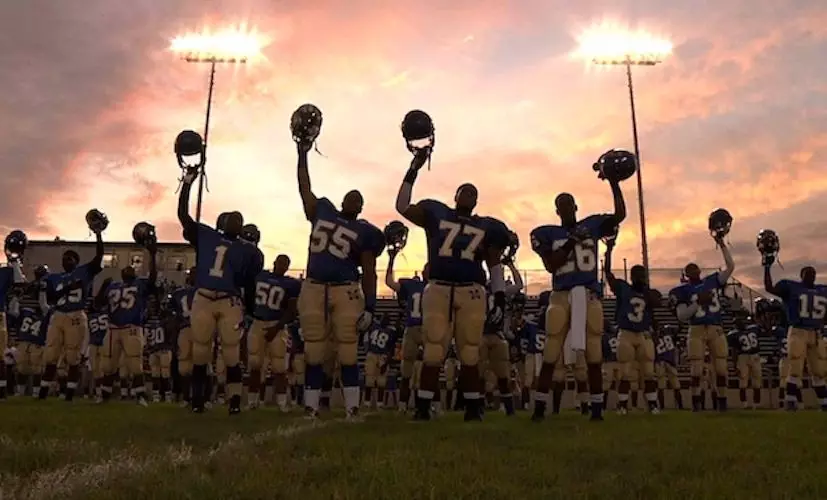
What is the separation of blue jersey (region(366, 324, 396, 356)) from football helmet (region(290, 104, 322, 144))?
9.82 m

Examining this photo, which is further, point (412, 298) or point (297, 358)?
point (297, 358)

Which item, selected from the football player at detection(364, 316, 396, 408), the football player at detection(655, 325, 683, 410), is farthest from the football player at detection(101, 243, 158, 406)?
the football player at detection(655, 325, 683, 410)

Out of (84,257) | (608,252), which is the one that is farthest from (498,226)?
(84,257)

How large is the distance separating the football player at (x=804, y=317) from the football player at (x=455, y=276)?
21.3ft

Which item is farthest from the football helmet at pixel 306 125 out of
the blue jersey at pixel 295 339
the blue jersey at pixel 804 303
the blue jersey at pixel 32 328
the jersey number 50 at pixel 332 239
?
the blue jersey at pixel 32 328

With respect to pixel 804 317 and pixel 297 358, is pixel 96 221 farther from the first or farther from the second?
pixel 804 317

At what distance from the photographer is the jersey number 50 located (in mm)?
7727

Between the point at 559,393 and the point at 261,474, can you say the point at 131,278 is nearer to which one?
the point at 559,393

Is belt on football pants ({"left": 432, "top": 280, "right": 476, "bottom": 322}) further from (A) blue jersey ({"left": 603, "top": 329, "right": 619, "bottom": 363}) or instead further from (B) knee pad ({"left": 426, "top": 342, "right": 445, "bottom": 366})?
(A) blue jersey ({"left": 603, "top": 329, "right": 619, "bottom": 363})

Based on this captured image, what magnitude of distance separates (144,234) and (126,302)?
268cm

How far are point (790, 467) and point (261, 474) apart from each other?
9.29 ft

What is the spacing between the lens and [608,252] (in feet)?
34.6

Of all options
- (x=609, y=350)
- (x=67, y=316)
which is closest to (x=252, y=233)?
(x=67, y=316)

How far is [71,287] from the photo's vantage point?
12.0 meters
